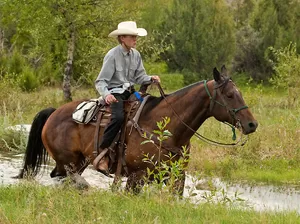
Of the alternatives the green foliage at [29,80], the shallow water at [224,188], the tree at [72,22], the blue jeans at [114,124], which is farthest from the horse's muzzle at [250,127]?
the green foliage at [29,80]

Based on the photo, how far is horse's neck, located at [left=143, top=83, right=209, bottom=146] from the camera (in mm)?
8539

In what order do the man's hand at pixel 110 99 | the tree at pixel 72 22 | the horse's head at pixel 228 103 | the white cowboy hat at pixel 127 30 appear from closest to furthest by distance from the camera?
the horse's head at pixel 228 103, the man's hand at pixel 110 99, the white cowboy hat at pixel 127 30, the tree at pixel 72 22

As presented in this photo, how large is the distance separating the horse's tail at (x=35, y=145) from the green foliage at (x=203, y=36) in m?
32.0

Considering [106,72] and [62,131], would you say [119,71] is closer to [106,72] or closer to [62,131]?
[106,72]

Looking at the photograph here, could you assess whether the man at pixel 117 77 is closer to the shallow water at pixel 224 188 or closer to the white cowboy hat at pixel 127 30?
the white cowboy hat at pixel 127 30

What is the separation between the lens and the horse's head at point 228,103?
8.29 meters

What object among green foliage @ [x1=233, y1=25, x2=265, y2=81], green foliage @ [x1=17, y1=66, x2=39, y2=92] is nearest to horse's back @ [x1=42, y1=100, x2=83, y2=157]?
green foliage @ [x1=17, y1=66, x2=39, y2=92]

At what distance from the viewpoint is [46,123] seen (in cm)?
988

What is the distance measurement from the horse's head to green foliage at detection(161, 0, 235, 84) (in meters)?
33.4

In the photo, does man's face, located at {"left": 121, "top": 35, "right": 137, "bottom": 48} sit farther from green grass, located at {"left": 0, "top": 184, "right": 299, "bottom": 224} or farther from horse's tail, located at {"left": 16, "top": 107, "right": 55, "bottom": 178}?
green grass, located at {"left": 0, "top": 184, "right": 299, "bottom": 224}

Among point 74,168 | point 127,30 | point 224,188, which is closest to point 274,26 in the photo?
point 224,188

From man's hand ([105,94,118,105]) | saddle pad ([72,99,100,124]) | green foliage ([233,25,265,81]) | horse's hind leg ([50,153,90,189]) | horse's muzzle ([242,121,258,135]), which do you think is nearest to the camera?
horse's muzzle ([242,121,258,135])

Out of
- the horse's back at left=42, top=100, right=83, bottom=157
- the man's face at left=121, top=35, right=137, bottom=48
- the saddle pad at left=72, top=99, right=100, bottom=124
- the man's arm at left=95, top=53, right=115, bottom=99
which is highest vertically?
the man's face at left=121, top=35, right=137, bottom=48

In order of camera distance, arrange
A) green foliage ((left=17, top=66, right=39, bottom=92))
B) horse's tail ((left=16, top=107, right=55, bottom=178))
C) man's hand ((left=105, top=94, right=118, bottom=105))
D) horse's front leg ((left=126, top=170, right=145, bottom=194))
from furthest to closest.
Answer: green foliage ((left=17, top=66, right=39, bottom=92))
horse's tail ((left=16, top=107, right=55, bottom=178))
man's hand ((left=105, top=94, right=118, bottom=105))
horse's front leg ((left=126, top=170, right=145, bottom=194))
